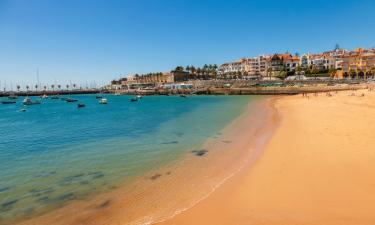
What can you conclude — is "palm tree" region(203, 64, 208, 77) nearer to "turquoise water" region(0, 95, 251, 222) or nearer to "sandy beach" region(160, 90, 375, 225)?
"turquoise water" region(0, 95, 251, 222)

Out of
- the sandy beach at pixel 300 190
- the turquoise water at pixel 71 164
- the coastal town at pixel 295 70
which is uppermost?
the coastal town at pixel 295 70

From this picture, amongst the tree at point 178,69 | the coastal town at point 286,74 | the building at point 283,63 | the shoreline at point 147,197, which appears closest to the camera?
the shoreline at point 147,197

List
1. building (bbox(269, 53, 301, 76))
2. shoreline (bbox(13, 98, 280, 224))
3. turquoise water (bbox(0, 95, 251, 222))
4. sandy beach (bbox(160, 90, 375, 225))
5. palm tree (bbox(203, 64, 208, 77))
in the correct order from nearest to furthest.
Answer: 1. sandy beach (bbox(160, 90, 375, 225))
2. shoreline (bbox(13, 98, 280, 224))
3. turquoise water (bbox(0, 95, 251, 222))
4. building (bbox(269, 53, 301, 76))
5. palm tree (bbox(203, 64, 208, 77))

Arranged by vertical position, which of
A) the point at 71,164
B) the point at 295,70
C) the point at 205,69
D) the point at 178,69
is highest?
the point at 178,69

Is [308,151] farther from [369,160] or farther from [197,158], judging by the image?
[197,158]

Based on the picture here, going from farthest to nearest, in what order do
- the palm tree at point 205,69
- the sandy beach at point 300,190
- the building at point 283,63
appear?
the palm tree at point 205,69 < the building at point 283,63 < the sandy beach at point 300,190

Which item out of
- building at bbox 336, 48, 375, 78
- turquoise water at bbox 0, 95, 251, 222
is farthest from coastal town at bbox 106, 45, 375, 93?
turquoise water at bbox 0, 95, 251, 222

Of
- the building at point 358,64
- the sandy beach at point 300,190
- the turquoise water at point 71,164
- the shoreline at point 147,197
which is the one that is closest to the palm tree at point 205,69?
the building at point 358,64

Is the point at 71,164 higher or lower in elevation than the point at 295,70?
lower

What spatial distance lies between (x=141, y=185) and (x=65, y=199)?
256 centimetres

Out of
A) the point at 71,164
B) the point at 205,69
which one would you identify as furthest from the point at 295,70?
the point at 71,164

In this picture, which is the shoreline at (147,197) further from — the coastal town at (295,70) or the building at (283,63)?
the building at (283,63)

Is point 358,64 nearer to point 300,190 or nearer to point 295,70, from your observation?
point 295,70

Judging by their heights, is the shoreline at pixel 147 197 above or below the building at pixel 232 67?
below
